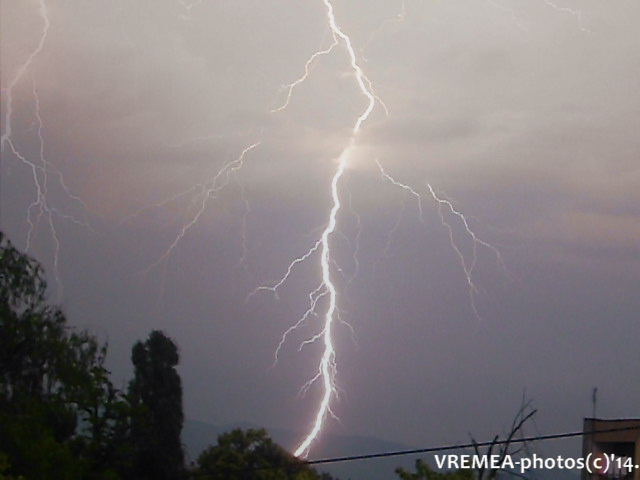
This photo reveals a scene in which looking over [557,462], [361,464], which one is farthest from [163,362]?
[361,464]

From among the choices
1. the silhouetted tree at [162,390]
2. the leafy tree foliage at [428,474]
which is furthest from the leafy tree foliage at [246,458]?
the leafy tree foliage at [428,474]

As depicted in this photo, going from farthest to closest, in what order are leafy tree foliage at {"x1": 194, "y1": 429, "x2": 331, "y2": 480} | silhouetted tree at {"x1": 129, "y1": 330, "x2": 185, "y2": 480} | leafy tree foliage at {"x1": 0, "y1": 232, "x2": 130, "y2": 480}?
leafy tree foliage at {"x1": 194, "y1": 429, "x2": 331, "y2": 480} → silhouetted tree at {"x1": 129, "y1": 330, "x2": 185, "y2": 480} → leafy tree foliage at {"x1": 0, "y1": 232, "x2": 130, "y2": 480}

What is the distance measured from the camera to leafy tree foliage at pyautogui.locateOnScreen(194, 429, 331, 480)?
2952 cm

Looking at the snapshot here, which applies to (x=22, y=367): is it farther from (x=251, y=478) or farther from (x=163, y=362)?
(x=251, y=478)

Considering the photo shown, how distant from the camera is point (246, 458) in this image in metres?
30.7

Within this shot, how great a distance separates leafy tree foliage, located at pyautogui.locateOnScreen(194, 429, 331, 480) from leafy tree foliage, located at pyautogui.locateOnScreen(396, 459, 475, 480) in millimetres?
7991

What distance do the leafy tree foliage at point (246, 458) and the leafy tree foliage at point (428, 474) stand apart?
799 centimetres

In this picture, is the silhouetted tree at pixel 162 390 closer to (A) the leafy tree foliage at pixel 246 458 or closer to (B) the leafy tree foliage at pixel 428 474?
(A) the leafy tree foliage at pixel 246 458

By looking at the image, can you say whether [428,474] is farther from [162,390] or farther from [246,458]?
[246,458]

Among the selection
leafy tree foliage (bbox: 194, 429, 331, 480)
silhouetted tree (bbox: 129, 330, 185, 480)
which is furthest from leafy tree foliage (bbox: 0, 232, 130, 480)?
leafy tree foliage (bbox: 194, 429, 331, 480)

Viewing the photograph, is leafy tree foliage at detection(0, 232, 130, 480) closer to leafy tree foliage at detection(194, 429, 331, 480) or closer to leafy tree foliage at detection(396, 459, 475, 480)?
leafy tree foliage at detection(396, 459, 475, 480)

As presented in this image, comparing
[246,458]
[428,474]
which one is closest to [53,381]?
[428,474]

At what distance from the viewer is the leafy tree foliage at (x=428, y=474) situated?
67.7 ft

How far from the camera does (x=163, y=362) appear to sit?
2842 centimetres
